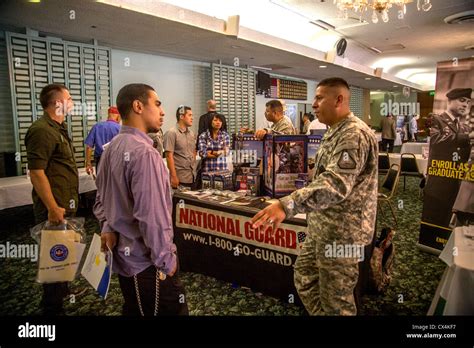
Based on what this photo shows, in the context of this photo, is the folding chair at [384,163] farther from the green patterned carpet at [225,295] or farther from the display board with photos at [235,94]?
the display board with photos at [235,94]

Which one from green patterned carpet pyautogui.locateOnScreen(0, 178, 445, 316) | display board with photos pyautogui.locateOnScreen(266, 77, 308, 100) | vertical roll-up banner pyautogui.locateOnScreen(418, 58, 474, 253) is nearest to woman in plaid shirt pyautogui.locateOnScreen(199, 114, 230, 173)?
green patterned carpet pyautogui.locateOnScreen(0, 178, 445, 316)

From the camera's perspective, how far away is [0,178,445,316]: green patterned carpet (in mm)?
2797

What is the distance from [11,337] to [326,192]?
2.13 m

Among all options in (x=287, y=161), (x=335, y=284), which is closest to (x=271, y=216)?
(x=335, y=284)

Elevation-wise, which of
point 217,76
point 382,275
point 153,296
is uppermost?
point 217,76

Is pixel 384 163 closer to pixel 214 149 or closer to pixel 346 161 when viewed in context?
pixel 214 149

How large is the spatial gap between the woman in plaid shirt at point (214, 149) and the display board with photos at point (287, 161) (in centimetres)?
153

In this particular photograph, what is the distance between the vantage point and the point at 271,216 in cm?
167

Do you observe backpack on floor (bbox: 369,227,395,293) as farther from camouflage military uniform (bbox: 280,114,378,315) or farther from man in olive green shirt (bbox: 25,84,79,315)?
man in olive green shirt (bbox: 25,84,79,315)

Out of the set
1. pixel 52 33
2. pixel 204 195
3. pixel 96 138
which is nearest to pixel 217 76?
pixel 52 33

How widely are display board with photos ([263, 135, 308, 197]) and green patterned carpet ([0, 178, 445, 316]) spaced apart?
983 millimetres

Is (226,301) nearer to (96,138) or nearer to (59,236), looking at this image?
(59,236)

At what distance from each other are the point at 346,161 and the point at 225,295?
5.95ft

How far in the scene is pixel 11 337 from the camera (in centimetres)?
218
